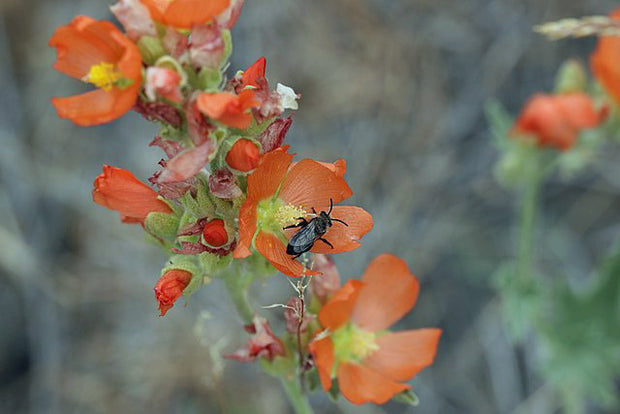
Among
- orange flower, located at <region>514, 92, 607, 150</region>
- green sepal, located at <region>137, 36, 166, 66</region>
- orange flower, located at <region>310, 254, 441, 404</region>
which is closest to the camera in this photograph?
green sepal, located at <region>137, 36, 166, 66</region>

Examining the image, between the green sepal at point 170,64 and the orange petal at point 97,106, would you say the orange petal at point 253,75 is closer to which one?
the green sepal at point 170,64

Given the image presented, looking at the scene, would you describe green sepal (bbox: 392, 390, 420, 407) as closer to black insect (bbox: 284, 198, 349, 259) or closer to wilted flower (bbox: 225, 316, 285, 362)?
wilted flower (bbox: 225, 316, 285, 362)

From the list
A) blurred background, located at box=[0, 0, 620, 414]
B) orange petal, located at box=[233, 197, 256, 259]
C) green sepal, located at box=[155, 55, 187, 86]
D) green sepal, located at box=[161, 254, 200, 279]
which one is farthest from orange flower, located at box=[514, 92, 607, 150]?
green sepal, located at box=[155, 55, 187, 86]

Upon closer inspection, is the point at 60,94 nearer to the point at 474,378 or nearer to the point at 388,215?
the point at 388,215

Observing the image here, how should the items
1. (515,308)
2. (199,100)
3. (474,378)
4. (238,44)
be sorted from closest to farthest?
(199,100) → (515,308) → (474,378) → (238,44)

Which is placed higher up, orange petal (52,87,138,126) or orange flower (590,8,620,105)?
orange petal (52,87,138,126)

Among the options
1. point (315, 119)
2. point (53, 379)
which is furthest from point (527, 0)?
point (53, 379)
